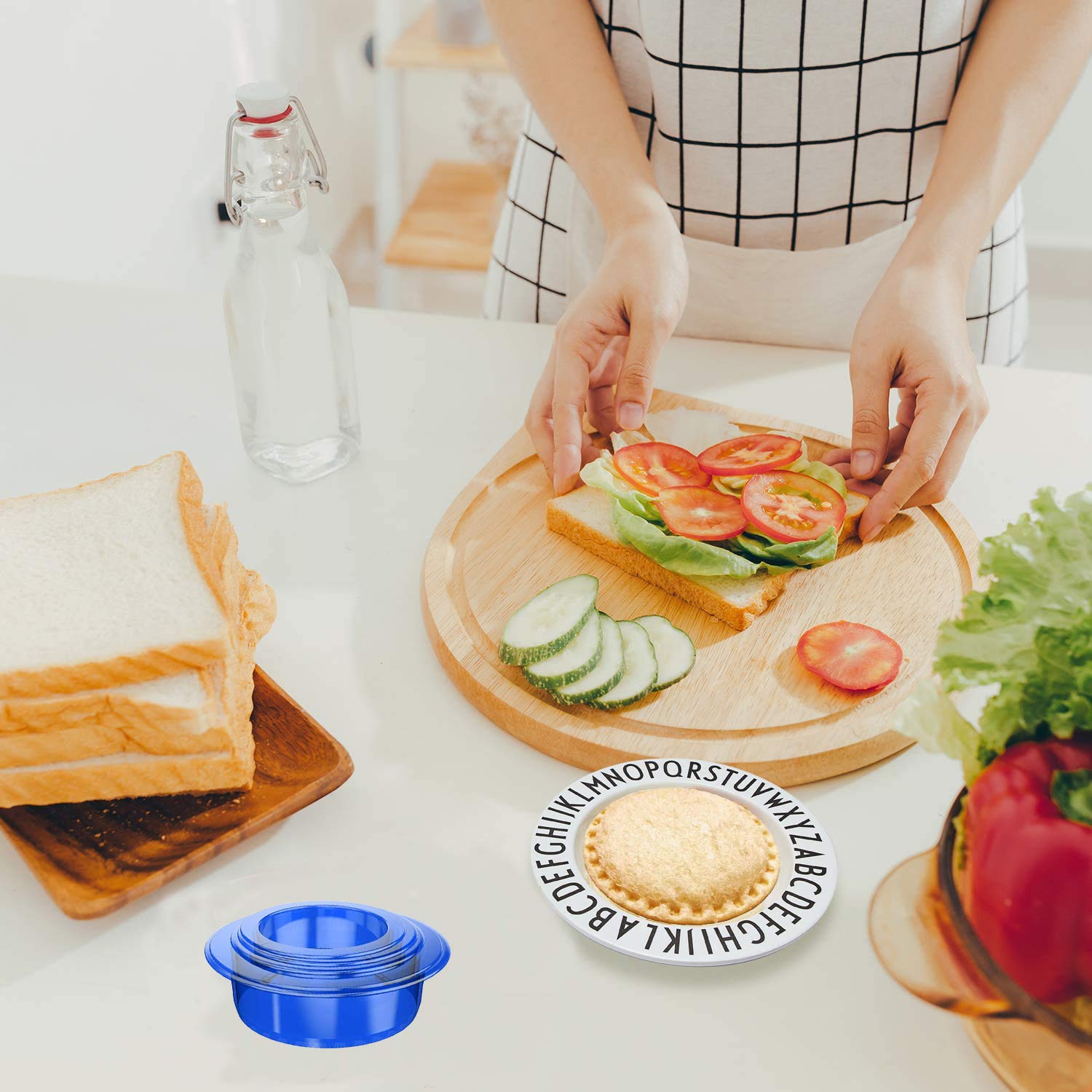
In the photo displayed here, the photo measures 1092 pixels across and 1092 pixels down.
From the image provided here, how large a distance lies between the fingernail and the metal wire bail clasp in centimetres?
66

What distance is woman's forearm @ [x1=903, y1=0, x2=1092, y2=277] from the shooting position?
142 centimetres

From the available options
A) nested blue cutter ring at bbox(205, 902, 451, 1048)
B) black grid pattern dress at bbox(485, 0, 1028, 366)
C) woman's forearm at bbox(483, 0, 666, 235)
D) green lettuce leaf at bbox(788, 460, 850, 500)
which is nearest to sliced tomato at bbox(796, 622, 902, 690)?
green lettuce leaf at bbox(788, 460, 850, 500)

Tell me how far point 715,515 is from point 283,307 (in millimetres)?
537

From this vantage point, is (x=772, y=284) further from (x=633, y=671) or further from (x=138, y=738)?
(x=138, y=738)

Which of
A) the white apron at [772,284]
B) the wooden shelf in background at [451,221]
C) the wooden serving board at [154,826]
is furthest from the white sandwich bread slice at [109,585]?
the wooden shelf in background at [451,221]

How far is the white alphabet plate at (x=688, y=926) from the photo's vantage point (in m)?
0.83

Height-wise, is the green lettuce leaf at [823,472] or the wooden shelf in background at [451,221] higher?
the green lettuce leaf at [823,472]

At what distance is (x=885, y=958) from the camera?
0.68 metres

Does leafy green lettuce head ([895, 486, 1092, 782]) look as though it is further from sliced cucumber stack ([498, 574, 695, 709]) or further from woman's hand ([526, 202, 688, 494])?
woman's hand ([526, 202, 688, 494])

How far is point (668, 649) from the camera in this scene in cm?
111

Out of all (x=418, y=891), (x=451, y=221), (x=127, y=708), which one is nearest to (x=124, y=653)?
(x=127, y=708)

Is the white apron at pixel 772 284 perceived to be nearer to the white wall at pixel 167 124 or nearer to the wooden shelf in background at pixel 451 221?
the white wall at pixel 167 124

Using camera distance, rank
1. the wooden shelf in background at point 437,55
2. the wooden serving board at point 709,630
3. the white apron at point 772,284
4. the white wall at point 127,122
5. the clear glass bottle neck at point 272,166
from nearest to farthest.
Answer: the wooden serving board at point 709,630 → the clear glass bottle neck at point 272,166 → the white apron at point 772,284 → the white wall at point 127,122 → the wooden shelf in background at point 437,55

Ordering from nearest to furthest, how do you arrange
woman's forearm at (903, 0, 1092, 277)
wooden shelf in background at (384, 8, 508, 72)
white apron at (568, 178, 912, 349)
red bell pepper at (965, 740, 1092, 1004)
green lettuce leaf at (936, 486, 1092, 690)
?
red bell pepper at (965, 740, 1092, 1004) → green lettuce leaf at (936, 486, 1092, 690) → woman's forearm at (903, 0, 1092, 277) → white apron at (568, 178, 912, 349) → wooden shelf in background at (384, 8, 508, 72)
